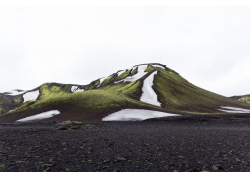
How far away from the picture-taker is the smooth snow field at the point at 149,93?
84.2 meters

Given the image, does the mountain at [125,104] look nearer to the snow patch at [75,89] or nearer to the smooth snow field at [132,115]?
the smooth snow field at [132,115]

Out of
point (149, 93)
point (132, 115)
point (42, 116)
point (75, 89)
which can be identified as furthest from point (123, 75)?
point (132, 115)

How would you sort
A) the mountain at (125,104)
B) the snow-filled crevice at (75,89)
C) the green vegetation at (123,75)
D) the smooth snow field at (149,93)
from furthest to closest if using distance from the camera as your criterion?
the snow-filled crevice at (75,89), the green vegetation at (123,75), the smooth snow field at (149,93), the mountain at (125,104)

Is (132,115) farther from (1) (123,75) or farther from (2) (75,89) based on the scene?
(2) (75,89)

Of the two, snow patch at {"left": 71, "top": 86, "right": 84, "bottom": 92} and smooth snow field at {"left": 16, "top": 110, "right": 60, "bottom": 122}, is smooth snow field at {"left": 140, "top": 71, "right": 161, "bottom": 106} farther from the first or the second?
snow patch at {"left": 71, "top": 86, "right": 84, "bottom": 92}

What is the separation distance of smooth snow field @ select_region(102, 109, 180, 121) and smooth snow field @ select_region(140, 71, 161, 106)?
21147mm

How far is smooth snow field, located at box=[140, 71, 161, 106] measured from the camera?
276 ft

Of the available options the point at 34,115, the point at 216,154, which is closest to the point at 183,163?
the point at 216,154

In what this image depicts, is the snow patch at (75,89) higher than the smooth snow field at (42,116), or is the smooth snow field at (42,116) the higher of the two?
the snow patch at (75,89)

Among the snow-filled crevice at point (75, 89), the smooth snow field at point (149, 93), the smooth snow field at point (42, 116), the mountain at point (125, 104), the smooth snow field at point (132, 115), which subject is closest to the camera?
the smooth snow field at point (132, 115)

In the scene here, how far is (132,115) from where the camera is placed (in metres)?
57.7

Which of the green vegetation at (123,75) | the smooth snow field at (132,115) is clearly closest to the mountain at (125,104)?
the smooth snow field at (132,115)

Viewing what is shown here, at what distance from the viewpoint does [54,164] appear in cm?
1284

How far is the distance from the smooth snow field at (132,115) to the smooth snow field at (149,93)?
833 inches
